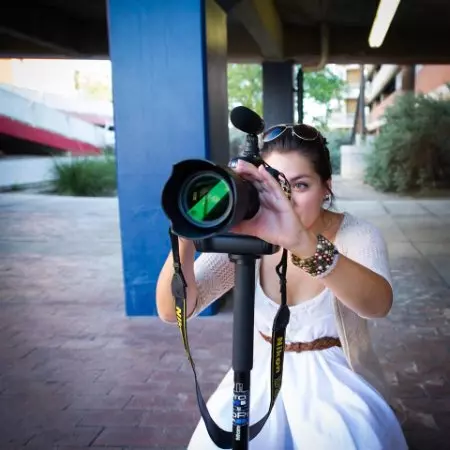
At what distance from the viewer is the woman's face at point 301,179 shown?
4.49 feet

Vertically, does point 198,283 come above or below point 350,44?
below

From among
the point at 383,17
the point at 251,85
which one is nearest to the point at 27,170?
the point at 251,85

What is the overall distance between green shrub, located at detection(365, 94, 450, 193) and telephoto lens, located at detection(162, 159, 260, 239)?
12.6 m

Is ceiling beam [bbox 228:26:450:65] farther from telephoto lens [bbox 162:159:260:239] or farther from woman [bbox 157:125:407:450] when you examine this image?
telephoto lens [bbox 162:159:260:239]

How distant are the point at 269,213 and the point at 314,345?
0.63 meters

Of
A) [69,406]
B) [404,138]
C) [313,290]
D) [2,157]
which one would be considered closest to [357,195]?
[404,138]

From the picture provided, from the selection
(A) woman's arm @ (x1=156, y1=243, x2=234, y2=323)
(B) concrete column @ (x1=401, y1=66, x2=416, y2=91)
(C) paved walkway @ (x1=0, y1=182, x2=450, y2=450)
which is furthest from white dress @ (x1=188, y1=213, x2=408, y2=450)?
(B) concrete column @ (x1=401, y1=66, x2=416, y2=91)

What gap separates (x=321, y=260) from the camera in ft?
3.61

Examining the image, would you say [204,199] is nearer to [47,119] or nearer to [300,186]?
[300,186]

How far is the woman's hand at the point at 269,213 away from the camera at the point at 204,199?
0.02 meters

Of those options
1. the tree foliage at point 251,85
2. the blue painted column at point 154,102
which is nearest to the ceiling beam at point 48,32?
the blue painted column at point 154,102

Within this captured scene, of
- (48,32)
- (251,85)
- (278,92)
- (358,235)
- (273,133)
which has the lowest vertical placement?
(358,235)

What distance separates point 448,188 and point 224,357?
10.7 metres

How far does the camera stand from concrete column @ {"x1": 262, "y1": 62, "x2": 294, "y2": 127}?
9.76 metres
